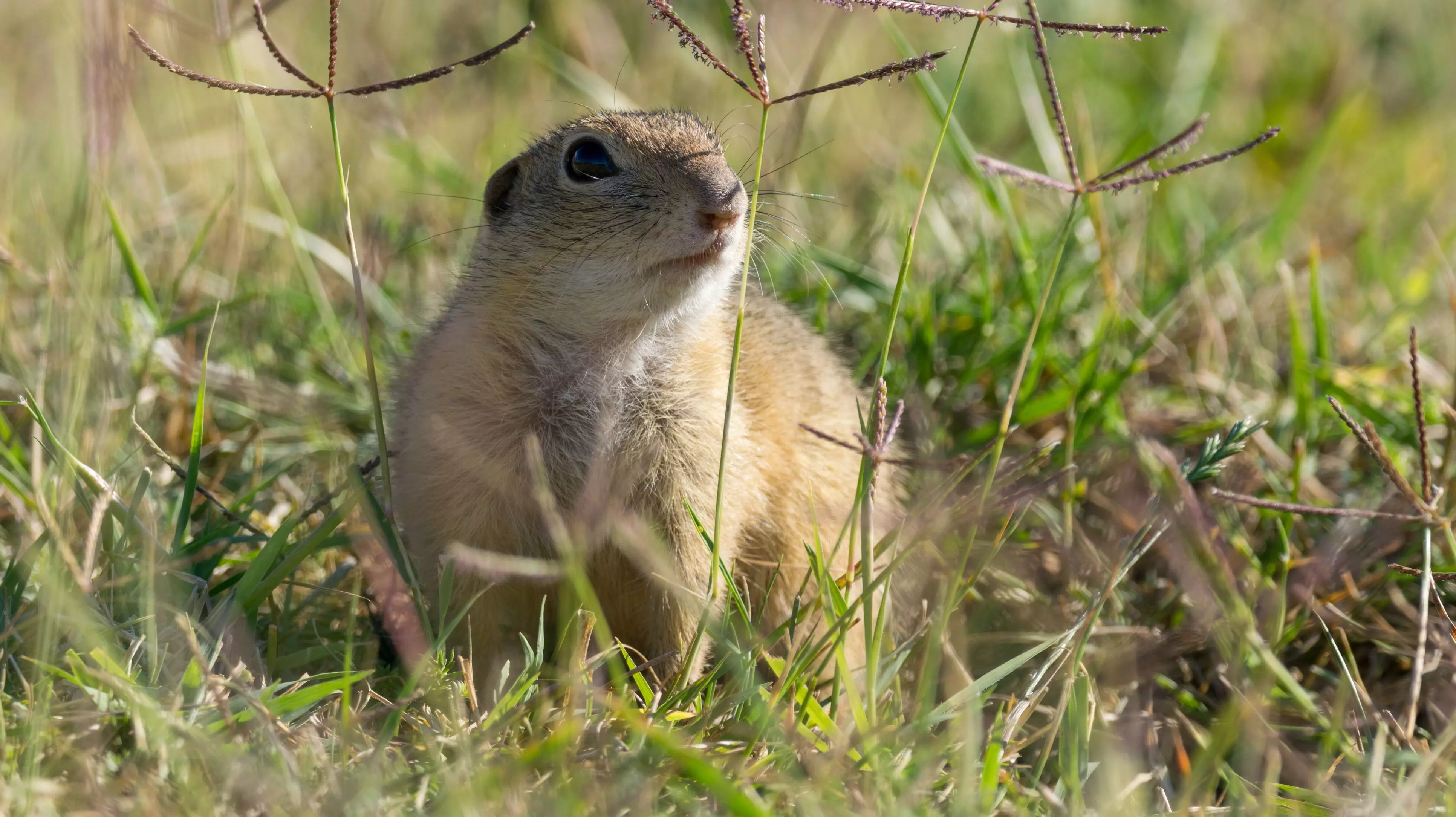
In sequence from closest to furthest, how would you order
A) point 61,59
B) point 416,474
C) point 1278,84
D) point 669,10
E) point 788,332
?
point 669,10
point 416,474
point 788,332
point 61,59
point 1278,84

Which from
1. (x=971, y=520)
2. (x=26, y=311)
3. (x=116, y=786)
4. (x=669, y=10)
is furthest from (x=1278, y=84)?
(x=116, y=786)

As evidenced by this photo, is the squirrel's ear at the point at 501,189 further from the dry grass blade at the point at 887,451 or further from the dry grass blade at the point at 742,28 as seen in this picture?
the dry grass blade at the point at 887,451

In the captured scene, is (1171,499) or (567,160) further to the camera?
(1171,499)

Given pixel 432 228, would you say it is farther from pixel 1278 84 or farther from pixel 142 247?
pixel 1278 84

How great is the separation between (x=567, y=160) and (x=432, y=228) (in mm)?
2537

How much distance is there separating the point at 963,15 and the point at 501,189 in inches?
62.4

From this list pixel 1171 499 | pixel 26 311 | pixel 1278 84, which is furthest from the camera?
pixel 1278 84

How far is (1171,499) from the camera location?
11.6ft

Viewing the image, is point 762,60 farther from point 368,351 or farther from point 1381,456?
point 1381,456

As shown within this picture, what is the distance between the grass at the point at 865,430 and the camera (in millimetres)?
2545

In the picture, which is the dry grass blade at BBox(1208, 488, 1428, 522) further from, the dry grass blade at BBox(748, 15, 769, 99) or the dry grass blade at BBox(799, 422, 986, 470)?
the dry grass blade at BBox(748, 15, 769, 99)

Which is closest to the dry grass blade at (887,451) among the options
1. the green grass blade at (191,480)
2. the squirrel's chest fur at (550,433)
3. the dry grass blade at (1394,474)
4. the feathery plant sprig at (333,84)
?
the squirrel's chest fur at (550,433)

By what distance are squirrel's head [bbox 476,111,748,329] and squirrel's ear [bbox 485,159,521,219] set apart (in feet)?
0.13

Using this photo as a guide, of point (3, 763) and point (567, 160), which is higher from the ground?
point (567, 160)
